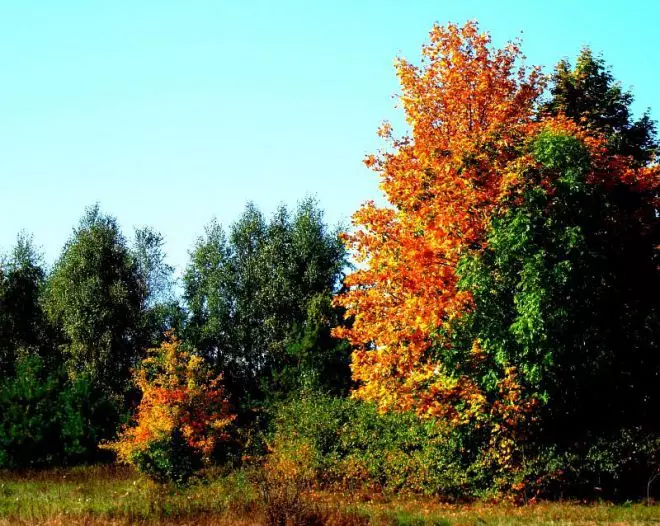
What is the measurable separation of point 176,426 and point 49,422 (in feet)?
28.4

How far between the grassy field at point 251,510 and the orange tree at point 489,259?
238cm

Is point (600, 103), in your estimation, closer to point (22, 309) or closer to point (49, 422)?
point (49, 422)

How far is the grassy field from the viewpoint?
1580 centimetres

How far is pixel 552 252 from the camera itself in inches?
742

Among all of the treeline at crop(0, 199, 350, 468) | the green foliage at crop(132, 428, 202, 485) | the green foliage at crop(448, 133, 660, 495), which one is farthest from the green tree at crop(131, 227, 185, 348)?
the green foliage at crop(448, 133, 660, 495)

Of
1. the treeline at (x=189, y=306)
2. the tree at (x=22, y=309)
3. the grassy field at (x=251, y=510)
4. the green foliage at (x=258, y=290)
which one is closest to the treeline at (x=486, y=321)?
the grassy field at (x=251, y=510)

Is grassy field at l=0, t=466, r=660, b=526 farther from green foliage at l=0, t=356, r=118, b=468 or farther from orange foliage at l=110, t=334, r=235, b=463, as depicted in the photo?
green foliage at l=0, t=356, r=118, b=468

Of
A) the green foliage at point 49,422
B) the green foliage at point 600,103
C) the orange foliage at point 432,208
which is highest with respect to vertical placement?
the green foliage at point 600,103

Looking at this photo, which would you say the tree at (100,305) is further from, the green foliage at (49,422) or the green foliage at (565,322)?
the green foliage at (565,322)

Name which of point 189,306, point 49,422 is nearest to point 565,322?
point 49,422

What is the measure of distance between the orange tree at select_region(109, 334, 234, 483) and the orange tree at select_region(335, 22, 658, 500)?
7.92 meters

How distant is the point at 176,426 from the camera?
27938 mm

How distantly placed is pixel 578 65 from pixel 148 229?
108 ft

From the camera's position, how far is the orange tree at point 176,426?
83.7 ft
